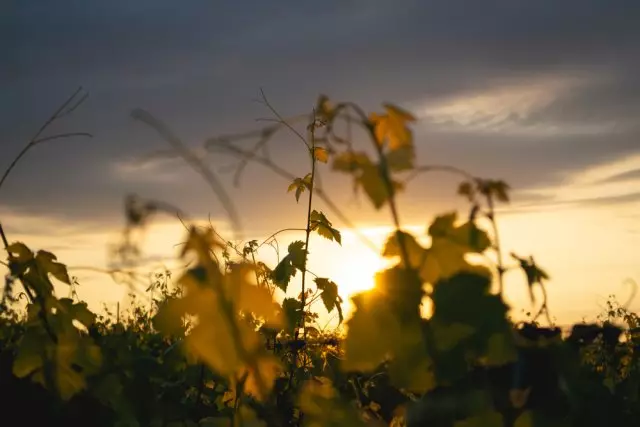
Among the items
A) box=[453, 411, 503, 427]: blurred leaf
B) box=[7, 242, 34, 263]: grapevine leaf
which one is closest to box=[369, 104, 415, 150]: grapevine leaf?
box=[453, 411, 503, 427]: blurred leaf

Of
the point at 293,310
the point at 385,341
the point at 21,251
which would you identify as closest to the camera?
the point at 385,341

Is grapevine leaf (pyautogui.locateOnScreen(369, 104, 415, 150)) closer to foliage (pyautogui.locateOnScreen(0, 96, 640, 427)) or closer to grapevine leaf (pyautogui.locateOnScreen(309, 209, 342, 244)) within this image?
foliage (pyautogui.locateOnScreen(0, 96, 640, 427))

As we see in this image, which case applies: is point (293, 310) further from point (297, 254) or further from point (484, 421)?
point (484, 421)

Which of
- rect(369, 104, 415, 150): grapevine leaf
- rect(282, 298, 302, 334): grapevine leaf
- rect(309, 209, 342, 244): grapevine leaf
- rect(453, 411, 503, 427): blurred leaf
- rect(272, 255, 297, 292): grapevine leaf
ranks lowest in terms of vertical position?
rect(453, 411, 503, 427): blurred leaf

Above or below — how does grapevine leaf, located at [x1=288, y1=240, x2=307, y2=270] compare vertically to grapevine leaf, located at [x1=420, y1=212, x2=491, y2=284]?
above

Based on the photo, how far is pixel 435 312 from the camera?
5.95ft

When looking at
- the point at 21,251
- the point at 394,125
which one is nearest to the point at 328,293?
the point at 21,251

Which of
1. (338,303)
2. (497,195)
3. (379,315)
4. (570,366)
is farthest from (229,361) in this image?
(338,303)

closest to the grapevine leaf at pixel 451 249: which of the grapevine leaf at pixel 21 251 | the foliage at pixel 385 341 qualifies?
the foliage at pixel 385 341

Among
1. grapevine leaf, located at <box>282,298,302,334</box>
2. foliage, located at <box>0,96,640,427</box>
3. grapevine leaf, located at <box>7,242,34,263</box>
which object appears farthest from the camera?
grapevine leaf, located at <box>282,298,302,334</box>

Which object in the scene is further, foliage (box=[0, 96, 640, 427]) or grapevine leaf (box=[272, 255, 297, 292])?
grapevine leaf (box=[272, 255, 297, 292])

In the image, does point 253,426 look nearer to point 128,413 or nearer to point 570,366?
point 128,413

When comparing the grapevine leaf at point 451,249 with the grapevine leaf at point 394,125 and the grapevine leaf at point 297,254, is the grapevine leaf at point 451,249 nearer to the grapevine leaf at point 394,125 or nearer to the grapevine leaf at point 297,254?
the grapevine leaf at point 394,125

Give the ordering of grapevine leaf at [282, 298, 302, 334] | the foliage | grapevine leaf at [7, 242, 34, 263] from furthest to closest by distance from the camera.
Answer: grapevine leaf at [282, 298, 302, 334] < grapevine leaf at [7, 242, 34, 263] < the foliage
